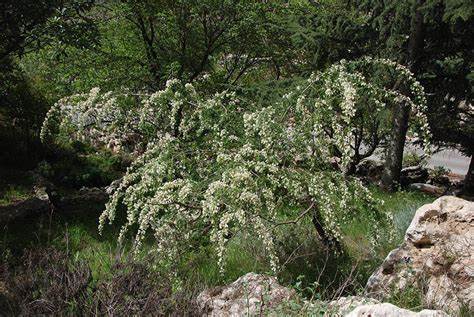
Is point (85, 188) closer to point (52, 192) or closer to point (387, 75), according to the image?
point (52, 192)

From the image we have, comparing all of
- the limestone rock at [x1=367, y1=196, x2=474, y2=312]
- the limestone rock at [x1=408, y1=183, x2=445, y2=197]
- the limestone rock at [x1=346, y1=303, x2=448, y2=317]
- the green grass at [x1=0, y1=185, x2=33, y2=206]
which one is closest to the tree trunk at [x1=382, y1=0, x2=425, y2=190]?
the limestone rock at [x1=408, y1=183, x2=445, y2=197]

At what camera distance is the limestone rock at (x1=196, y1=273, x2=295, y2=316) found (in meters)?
4.25

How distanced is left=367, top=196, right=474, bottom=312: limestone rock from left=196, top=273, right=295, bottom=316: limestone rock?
85cm

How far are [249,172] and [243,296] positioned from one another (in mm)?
1108

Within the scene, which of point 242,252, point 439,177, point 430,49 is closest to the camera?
point 242,252

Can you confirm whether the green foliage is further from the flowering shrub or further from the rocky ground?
the rocky ground

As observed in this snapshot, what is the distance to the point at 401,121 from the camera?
39.4ft

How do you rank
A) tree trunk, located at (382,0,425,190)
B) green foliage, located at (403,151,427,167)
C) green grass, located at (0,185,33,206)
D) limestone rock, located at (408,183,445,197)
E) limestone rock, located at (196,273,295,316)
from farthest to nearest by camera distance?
green foliage, located at (403,151,427,167) < limestone rock, located at (408,183,445,197) < tree trunk, located at (382,0,425,190) < green grass, located at (0,185,33,206) < limestone rock, located at (196,273,295,316)

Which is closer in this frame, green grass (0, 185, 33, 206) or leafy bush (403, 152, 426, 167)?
green grass (0, 185, 33, 206)

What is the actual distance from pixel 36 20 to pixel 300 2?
6.43m

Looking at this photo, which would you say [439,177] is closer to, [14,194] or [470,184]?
[470,184]

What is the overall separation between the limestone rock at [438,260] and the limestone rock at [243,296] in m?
0.85

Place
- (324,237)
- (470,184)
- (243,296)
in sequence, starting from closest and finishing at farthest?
1. (243,296)
2. (324,237)
3. (470,184)

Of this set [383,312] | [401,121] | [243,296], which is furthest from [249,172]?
[401,121]
